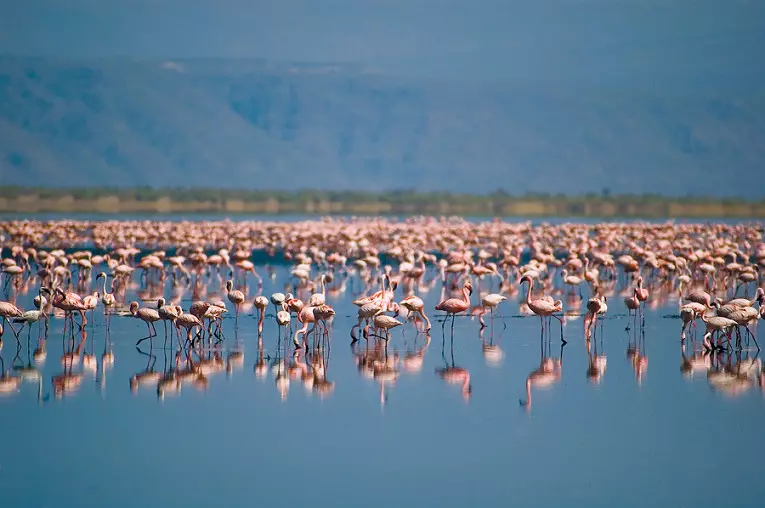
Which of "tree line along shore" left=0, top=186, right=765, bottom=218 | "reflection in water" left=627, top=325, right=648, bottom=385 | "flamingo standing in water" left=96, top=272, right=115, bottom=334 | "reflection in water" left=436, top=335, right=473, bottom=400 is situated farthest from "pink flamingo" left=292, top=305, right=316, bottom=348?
"tree line along shore" left=0, top=186, right=765, bottom=218

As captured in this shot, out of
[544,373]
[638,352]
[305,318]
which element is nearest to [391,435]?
[544,373]

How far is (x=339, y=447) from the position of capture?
10.1 meters

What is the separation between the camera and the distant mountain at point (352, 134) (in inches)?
5271

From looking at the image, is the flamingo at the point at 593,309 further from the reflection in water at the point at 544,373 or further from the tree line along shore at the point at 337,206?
the tree line along shore at the point at 337,206

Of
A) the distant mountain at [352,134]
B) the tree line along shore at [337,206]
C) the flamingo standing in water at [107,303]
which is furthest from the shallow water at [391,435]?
the distant mountain at [352,134]

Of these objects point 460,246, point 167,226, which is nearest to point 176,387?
point 460,246

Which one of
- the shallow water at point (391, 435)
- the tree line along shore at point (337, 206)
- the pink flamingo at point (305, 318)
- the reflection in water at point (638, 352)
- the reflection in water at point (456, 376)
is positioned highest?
the tree line along shore at point (337, 206)

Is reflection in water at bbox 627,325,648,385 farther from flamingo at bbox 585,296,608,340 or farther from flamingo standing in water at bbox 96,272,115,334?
flamingo standing in water at bbox 96,272,115,334

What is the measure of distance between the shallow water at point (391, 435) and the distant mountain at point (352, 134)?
117552 millimetres

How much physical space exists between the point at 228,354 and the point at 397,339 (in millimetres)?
2460

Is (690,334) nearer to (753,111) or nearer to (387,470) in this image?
(387,470)

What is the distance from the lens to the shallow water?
898 centimetres

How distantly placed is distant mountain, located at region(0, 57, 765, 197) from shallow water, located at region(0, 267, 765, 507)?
118 meters

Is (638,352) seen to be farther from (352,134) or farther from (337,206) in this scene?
(352,134)
